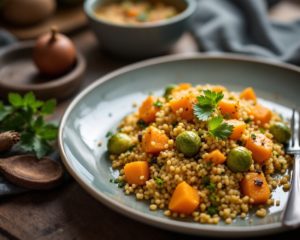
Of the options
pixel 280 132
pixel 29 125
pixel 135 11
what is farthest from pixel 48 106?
pixel 135 11

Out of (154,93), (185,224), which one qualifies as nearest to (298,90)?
(154,93)

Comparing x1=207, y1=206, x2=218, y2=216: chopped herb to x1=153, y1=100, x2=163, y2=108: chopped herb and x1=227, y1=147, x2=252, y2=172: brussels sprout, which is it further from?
x1=153, y1=100, x2=163, y2=108: chopped herb

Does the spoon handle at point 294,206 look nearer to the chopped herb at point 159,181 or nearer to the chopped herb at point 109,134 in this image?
the chopped herb at point 159,181

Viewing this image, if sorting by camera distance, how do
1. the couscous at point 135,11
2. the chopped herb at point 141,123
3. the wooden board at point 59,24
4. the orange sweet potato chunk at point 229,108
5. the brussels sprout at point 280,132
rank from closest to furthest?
the orange sweet potato chunk at point 229,108
the brussels sprout at point 280,132
the chopped herb at point 141,123
the couscous at point 135,11
the wooden board at point 59,24

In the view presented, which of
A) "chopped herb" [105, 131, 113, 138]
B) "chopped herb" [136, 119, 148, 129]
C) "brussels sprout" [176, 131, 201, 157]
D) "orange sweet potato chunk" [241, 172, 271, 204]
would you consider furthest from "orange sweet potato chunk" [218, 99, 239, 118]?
"chopped herb" [105, 131, 113, 138]

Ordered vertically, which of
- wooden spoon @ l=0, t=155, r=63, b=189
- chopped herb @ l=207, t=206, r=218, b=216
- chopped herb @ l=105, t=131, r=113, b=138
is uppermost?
chopped herb @ l=207, t=206, r=218, b=216

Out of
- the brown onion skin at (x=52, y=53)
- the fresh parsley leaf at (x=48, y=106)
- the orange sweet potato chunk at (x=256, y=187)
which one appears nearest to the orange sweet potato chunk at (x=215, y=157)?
the orange sweet potato chunk at (x=256, y=187)
